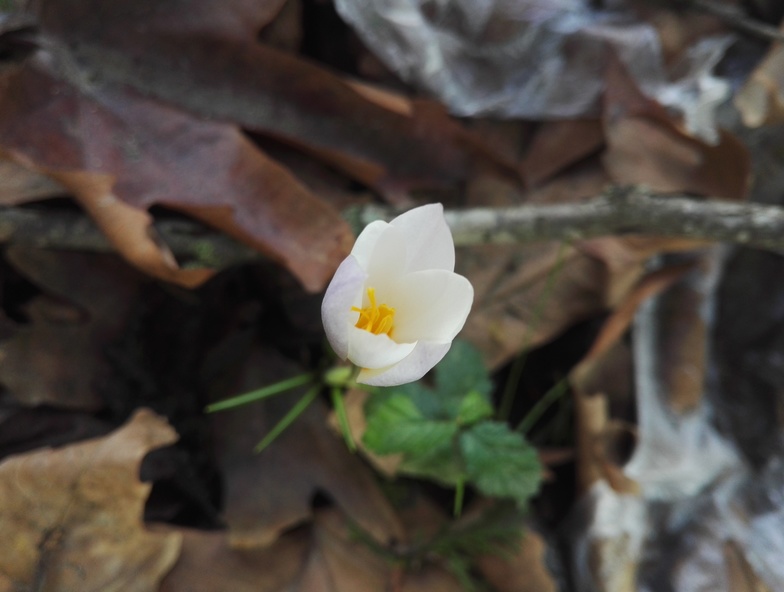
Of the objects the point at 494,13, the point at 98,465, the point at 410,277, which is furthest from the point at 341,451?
the point at 494,13

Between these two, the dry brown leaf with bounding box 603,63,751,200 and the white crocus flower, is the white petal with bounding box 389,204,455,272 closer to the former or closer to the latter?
the white crocus flower

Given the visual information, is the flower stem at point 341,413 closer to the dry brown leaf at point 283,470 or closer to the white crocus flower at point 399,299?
the dry brown leaf at point 283,470

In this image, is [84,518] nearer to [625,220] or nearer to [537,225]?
[537,225]

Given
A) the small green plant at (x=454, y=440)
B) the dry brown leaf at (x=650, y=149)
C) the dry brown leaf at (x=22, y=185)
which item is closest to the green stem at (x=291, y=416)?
the small green plant at (x=454, y=440)

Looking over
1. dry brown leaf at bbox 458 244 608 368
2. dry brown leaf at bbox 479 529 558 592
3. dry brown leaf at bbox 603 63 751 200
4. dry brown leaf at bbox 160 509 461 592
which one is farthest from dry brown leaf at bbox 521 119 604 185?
dry brown leaf at bbox 160 509 461 592

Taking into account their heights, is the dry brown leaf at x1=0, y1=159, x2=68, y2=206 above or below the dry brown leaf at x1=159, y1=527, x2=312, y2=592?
above

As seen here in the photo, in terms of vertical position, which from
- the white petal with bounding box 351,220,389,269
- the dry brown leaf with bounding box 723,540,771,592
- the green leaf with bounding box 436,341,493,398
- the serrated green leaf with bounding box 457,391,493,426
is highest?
the white petal with bounding box 351,220,389,269
